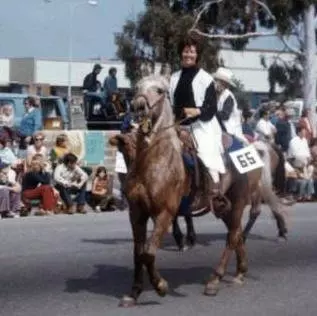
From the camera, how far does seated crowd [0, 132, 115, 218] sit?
71.1 feet

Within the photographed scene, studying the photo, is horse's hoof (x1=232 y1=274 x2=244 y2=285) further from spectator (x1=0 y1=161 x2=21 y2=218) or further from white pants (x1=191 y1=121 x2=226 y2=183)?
spectator (x1=0 y1=161 x2=21 y2=218)

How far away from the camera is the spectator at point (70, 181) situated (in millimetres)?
22469

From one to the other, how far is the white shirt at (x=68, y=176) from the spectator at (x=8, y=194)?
992 mm

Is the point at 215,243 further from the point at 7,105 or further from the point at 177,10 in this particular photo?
the point at 177,10

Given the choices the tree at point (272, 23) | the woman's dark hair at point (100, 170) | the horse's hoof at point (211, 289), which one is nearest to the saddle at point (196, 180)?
the horse's hoof at point (211, 289)

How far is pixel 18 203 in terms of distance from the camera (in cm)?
2153

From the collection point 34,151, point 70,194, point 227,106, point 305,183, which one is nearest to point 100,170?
point 70,194

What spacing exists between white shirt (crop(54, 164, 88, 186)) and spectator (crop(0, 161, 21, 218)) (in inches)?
39.1

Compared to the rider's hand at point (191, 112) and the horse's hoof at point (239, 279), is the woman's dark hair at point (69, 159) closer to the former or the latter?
the horse's hoof at point (239, 279)

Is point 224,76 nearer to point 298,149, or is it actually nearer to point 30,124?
point 30,124

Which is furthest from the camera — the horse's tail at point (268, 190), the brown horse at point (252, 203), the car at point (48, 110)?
the car at point (48, 110)

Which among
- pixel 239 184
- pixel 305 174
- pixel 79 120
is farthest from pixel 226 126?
pixel 79 120

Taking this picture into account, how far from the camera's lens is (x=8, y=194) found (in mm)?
21266

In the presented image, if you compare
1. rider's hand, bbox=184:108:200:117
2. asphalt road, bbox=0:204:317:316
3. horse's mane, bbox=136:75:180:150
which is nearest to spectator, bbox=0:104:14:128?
asphalt road, bbox=0:204:317:316
